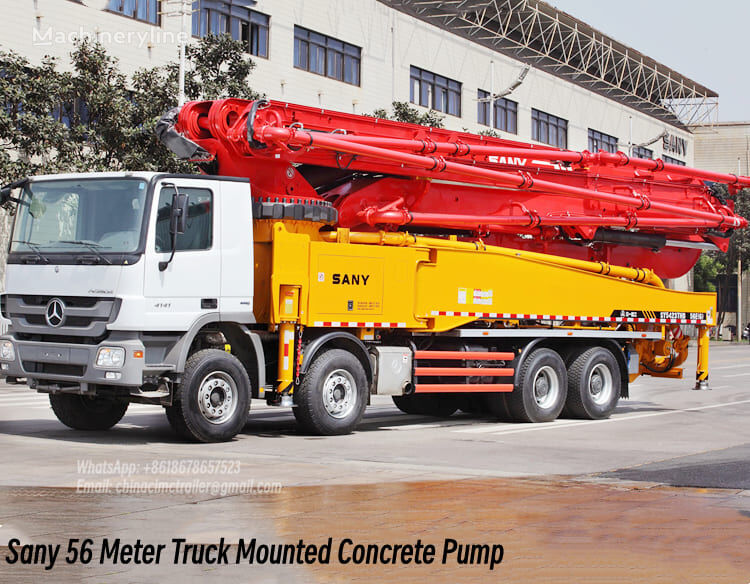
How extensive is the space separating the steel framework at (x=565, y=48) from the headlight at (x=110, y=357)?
34206 mm

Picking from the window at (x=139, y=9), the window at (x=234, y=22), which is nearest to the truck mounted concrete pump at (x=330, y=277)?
the window at (x=139, y=9)

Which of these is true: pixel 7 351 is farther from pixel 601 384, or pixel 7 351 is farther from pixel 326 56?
pixel 326 56

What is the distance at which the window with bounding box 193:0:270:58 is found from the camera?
35.0 m

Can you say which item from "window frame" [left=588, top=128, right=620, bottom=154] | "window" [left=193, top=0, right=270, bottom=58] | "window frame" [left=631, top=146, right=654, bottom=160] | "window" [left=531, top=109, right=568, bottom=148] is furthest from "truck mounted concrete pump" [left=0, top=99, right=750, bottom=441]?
Result: "window frame" [left=631, top=146, right=654, bottom=160]

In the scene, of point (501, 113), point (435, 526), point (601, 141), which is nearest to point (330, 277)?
point (435, 526)

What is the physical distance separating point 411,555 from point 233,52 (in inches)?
909

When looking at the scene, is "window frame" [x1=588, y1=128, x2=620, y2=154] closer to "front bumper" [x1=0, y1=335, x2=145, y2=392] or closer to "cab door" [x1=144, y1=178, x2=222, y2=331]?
"cab door" [x1=144, y1=178, x2=222, y2=331]

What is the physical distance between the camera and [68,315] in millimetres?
12008

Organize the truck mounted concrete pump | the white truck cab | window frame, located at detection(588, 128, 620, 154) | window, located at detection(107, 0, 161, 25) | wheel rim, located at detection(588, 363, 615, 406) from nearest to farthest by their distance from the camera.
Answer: the white truck cab
the truck mounted concrete pump
wheel rim, located at detection(588, 363, 615, 406)
window, located at detection(107, 0, 161, 25)
window frame, located at detection(588, 128, 620, 154)

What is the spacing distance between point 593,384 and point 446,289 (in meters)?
3.50

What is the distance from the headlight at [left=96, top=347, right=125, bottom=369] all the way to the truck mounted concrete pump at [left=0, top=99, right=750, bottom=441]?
34 millimetres

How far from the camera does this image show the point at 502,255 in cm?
1564

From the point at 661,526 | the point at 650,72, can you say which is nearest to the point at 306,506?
the point at 661,526

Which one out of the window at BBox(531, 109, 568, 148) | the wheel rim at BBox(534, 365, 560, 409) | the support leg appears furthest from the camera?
the window at BBox(531, 109, 568, 148)
